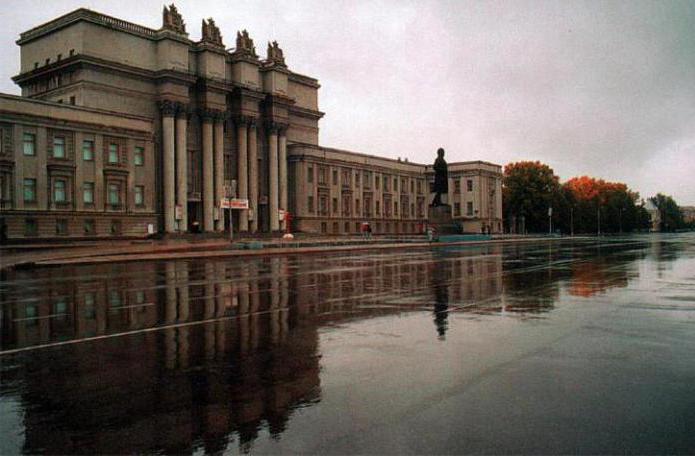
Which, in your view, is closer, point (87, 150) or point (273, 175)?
point (87, 150)

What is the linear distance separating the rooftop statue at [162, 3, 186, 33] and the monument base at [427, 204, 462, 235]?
37.7 m

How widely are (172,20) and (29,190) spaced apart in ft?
98.1

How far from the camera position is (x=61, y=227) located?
5228 cm

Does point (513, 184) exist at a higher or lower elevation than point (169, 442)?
higher

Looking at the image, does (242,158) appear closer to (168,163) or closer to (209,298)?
→ (168,163)

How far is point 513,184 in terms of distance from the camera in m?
123

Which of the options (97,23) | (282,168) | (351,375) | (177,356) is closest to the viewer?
(351,375)

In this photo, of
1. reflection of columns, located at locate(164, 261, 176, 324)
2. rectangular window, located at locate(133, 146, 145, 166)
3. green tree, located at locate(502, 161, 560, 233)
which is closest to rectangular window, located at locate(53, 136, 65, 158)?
rectangular window, located at locate(133, 146, 145, 166)

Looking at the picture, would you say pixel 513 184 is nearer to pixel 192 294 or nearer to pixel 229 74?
pixel 229 74

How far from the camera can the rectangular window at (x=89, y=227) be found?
5409 centimetres

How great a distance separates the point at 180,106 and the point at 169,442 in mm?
67492

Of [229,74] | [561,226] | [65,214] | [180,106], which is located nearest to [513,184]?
[561,226]

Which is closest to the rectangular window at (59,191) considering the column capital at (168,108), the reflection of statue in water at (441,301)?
the column capital at (168,108)

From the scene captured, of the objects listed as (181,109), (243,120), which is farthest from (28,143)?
(243,120)
